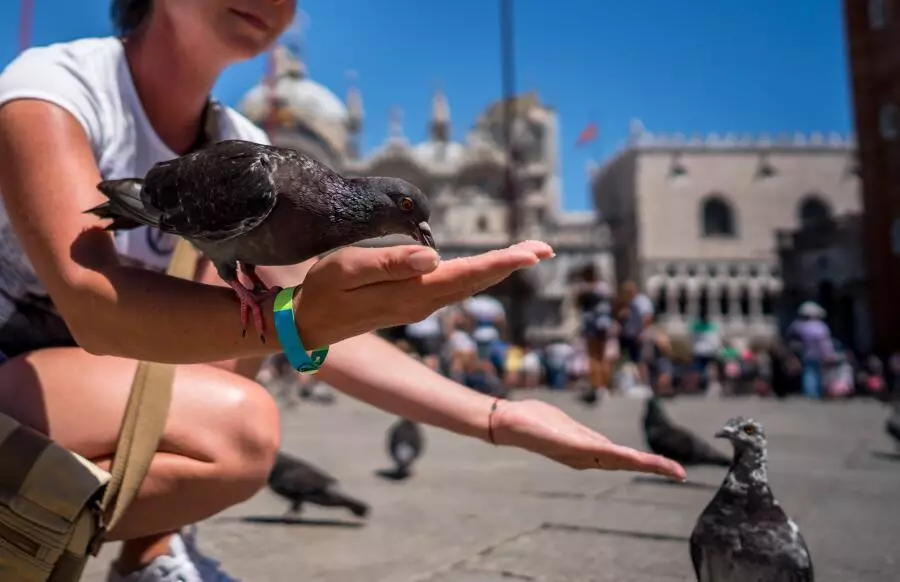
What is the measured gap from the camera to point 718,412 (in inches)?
291

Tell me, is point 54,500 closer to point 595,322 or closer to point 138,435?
point 138,435

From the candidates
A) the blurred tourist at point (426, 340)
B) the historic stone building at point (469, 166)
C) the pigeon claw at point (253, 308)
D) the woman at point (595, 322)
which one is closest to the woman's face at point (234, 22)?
the pigeon claw at point (253, 308)

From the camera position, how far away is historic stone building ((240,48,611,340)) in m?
33.6

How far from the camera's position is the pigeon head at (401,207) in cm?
107

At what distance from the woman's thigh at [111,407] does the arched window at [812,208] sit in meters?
41.2

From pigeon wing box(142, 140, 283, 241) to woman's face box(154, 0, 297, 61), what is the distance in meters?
0.31

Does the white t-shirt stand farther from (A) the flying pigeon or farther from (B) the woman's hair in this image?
(A) the flying pigeon

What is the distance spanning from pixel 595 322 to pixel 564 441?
21.4 feet

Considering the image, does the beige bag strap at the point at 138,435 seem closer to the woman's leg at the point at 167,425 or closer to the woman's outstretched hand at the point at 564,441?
the woman's leg at the point at 167,425

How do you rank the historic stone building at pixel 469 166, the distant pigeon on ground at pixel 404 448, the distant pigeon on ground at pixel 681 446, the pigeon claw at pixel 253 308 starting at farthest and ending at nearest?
the historic stone building at pixel 469 166 → the distant pigeon on ground at pixel 404 448 → the distant pigeon on ground at pixel 681 446 → the pigeon claw at pixel 253 308

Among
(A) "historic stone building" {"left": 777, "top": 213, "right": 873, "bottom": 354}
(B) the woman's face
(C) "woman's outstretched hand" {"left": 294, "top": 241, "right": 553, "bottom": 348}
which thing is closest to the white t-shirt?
(B) the woman's face

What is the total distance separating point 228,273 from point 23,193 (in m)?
0.35

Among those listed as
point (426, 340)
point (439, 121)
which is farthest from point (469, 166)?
point (426, 340)

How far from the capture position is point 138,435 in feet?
4.44
